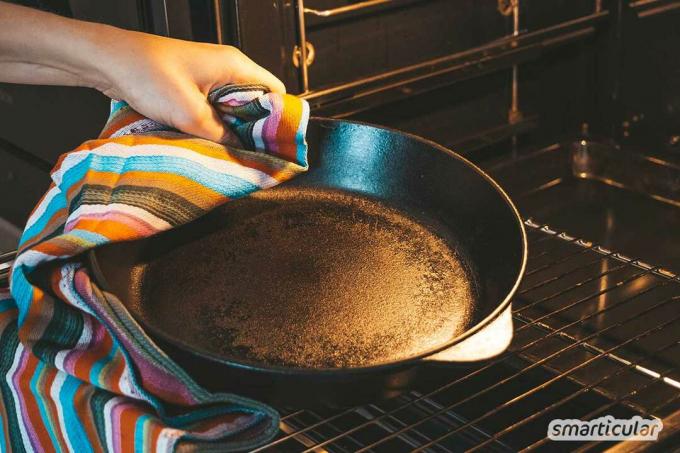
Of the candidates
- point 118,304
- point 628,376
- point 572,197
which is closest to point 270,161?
point 118,304

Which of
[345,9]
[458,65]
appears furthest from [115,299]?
[458,65]

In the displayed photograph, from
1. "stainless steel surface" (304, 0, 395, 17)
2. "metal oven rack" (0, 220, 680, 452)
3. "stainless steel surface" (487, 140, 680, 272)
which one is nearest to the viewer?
"metal oven rack" (0, 220, 680, 452)

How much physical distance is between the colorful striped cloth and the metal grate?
74 millimetres

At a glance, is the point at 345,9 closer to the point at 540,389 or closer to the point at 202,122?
the point at 202,122

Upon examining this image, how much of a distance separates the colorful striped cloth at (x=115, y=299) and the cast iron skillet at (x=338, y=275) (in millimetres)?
23

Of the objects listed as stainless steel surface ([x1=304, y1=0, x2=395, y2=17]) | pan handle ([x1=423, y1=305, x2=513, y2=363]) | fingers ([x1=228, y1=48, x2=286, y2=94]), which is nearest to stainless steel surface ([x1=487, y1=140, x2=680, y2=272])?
stainless steel surface ([x1=304, y1=0, x2=395, y2=17])

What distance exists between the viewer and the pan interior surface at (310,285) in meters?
0.66

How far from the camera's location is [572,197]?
1.13 meters

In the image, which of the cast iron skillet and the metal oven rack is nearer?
the cast iron skillet

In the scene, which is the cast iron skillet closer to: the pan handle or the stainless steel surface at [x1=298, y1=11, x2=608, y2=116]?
the pan handle

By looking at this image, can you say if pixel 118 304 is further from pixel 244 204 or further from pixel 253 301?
pixel 244 204

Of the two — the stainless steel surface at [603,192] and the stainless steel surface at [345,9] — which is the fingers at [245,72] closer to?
the stainless steel surface at [345,9]

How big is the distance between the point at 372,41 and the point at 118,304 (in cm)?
51

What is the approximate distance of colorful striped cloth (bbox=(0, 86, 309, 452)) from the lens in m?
0.61
